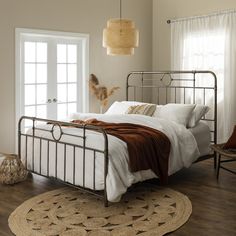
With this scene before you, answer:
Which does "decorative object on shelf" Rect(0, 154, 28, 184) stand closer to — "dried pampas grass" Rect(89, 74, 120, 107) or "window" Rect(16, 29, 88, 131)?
"window" Rect(16, 29, 88, 131)

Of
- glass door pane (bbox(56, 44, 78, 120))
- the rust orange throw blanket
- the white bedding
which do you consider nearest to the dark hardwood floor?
Result: the white bedding

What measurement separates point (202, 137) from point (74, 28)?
9.26 ft

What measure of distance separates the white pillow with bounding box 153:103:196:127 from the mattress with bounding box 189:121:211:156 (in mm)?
175

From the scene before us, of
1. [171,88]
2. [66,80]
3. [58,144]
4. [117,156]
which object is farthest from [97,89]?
[117,156]

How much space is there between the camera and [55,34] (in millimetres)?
6359

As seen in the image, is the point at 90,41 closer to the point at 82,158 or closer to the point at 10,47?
the point at 10,47

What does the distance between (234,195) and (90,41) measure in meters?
3.76

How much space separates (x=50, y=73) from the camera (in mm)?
6496

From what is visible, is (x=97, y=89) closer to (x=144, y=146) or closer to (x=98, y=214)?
(x=144, y=146)

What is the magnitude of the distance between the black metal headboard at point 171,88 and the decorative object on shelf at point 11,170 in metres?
2.99

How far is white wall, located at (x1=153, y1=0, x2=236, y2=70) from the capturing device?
23.2 ft

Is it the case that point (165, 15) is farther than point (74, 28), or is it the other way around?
point (165, 15)

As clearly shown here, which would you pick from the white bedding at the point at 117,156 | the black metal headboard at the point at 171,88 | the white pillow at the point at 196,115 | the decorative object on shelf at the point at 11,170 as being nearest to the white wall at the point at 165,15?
the black metal headboard at the point at 171,88

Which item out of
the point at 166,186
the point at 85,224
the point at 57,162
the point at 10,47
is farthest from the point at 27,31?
the point at 85,224
